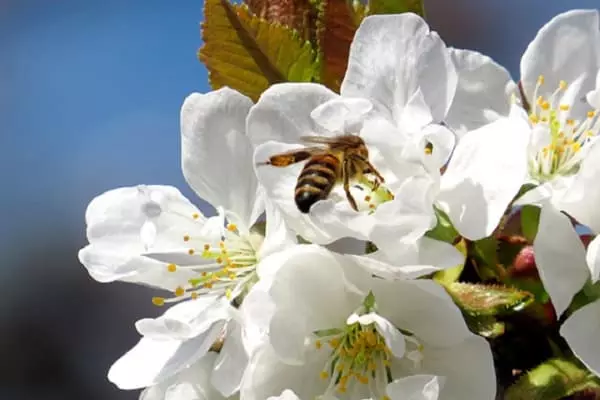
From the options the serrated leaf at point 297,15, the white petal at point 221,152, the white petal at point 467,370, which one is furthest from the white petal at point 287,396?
the serrated leaf at point 297,15

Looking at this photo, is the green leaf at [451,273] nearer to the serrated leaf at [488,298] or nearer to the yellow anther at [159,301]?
the serrated leaf at [488,298]

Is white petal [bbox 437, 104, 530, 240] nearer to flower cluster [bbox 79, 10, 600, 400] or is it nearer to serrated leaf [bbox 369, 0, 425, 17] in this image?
flower cluster [bbox 79, 10, 600, 400]

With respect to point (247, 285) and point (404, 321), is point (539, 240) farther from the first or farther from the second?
point (247, 285)

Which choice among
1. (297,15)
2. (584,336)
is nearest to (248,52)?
(297,15)

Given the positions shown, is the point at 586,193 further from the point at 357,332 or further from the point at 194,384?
the point at 194,384

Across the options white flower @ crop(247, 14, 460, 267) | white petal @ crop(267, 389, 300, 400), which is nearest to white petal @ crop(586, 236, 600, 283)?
white flower @ crop(247, 14, 460, 267)

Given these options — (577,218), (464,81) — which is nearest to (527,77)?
(464,81)
